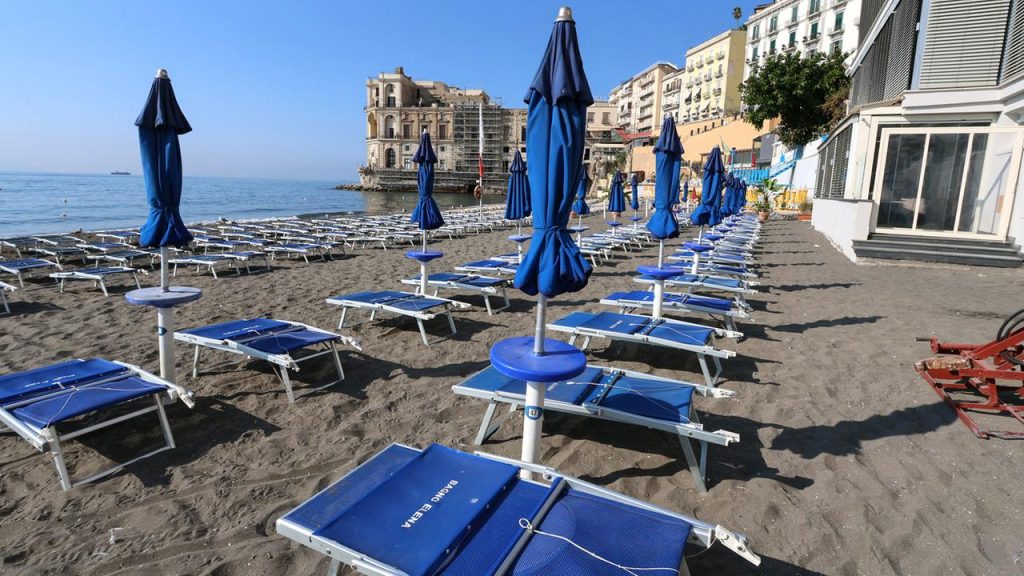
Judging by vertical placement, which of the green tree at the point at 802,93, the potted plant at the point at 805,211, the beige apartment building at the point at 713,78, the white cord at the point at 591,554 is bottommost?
the white cord at the point at 591,554

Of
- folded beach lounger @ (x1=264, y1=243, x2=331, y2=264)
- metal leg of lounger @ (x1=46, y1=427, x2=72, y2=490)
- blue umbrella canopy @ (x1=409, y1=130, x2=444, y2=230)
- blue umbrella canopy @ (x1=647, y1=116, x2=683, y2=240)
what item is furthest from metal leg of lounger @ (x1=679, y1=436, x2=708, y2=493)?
folded beach lounger @ (x1=264, y1=243, x2=331, y2=264)

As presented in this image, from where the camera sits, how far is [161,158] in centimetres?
409

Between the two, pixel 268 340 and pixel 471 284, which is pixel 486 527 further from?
pixel 471 284

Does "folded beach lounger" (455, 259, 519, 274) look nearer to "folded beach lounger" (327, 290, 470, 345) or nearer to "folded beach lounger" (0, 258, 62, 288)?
"folded beach lounger" (327, 290, 470, 345)

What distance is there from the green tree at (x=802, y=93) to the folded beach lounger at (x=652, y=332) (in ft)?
94.1

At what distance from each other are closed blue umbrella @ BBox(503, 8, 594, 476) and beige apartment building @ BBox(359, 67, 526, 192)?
274 ft

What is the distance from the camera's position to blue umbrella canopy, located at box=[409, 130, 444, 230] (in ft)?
23.9

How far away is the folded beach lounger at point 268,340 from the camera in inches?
167

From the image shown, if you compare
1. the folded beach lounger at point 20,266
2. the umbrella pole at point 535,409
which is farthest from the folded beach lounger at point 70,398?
the folded beach lounger at point 20,266

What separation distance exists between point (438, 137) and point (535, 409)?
92.4m

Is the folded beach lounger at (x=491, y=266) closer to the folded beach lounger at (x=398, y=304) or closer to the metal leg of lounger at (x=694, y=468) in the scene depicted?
the folded beach lounger at (x=398, y=304)

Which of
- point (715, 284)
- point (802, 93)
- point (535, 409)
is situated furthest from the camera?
point (802, 93)

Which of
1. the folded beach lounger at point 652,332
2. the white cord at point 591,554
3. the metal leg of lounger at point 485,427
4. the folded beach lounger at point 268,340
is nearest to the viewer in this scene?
the white cord at point 591,554

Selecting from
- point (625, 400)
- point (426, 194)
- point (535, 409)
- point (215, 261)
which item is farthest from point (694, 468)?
point (215, 261)
